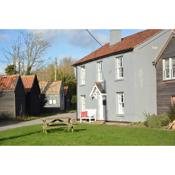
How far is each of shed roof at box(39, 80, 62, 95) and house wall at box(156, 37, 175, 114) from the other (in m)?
2.92

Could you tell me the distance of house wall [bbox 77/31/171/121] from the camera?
12445mm

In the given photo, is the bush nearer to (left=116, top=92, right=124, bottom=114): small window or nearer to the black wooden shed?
(left=116, top=92, right=124, bottom=114): small window

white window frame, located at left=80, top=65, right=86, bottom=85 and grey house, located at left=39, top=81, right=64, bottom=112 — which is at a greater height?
white window frame, located at left=80, top=65, right=86, bottom=85

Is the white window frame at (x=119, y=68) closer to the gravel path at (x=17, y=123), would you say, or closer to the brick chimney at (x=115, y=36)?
the brick chimney at (x=115, y=36)

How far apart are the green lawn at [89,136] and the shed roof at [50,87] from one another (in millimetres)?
1069

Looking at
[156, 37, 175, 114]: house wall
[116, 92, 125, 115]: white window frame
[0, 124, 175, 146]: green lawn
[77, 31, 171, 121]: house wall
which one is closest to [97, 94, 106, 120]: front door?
[77, 31, 171, 121]: house wall

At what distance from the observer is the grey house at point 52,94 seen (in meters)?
12.2

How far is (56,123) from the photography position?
1178 centimetres

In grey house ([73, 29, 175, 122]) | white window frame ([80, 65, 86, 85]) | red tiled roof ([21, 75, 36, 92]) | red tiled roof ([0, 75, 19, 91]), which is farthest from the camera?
white window frame ([80, 65, 86, 85])

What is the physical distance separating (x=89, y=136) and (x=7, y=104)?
101 inches

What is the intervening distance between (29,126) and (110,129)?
226 cm

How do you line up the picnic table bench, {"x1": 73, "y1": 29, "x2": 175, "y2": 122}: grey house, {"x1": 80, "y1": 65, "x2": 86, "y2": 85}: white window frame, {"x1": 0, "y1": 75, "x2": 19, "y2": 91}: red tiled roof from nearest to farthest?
1. the picnic table bench
2. {"x1": 0, "y1": 75, "x2": 19, "y2": 91}: red tiled roof
3. {"x1": 73, "y1": 29, "x2": 175, "y2": 122}: grey house
4. {"x1": 80, "y1": 65, "x2": 86, "y2": 85}: white window frame
